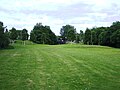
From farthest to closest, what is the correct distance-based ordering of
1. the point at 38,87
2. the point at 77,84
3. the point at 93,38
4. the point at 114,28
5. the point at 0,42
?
the point at 93,38 → the point at 114,28 → the point at 0,42 → the point at 77,84 → the point at 38,87

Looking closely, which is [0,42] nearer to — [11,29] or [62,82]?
[62,82]

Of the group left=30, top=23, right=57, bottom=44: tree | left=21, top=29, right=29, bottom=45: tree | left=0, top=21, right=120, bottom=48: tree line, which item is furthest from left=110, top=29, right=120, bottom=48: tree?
left=21, top=29, right=29, bottom=45: tree

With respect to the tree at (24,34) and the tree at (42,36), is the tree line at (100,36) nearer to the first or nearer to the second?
the tree at (42,36)

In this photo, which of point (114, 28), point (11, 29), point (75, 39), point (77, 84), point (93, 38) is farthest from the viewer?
point (75, 39)

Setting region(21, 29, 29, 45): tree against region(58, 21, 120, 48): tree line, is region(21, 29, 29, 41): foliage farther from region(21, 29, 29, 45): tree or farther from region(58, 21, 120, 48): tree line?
region(58, 21, 120, 48): tree line

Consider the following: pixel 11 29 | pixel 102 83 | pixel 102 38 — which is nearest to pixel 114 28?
pixel 102 38

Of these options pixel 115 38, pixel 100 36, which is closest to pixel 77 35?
pixel 100 36

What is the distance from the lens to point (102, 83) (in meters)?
12.6

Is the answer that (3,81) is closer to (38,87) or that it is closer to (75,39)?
(38,87)

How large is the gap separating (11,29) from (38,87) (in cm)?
12433

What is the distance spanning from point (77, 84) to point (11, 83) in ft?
9.09

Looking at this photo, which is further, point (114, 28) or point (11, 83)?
point (114, 28)

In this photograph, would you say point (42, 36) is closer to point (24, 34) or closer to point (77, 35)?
point (24, 34)

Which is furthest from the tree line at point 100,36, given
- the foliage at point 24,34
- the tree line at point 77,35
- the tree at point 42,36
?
the foliage at point 24,34
